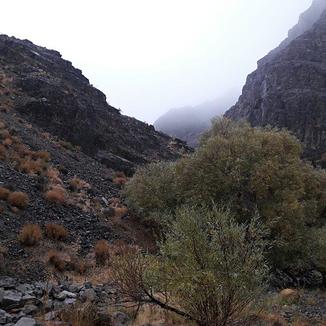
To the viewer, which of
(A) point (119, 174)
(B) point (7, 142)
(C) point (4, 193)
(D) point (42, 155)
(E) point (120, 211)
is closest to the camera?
(C) point (4, 193)

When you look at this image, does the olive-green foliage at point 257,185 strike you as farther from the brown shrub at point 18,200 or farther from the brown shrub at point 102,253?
the brown shrub at point 18,200

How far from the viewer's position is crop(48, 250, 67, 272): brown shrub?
16.2 m

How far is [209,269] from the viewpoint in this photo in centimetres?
803

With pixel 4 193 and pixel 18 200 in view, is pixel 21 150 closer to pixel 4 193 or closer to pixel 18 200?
pixel 4 193

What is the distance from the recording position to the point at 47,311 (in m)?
10.4

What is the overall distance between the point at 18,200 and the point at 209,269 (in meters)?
14.3

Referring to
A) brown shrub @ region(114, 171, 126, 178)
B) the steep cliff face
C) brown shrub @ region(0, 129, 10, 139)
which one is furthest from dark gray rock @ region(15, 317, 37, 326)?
the steep cliff face

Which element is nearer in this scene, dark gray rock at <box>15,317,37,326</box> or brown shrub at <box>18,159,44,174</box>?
dark gray rock at <box>15,317,37,326</box>

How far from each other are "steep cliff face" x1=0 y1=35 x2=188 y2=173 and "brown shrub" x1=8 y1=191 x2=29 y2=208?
2082 cm

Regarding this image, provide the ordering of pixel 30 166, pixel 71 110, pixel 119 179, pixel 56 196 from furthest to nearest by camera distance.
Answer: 1. pixel 71 110
2. pixel 119 179
3. pixel 30 166
4. pixel 56 196

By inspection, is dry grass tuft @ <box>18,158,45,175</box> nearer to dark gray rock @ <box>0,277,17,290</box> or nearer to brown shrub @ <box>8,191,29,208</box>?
brown shrub @ <box>8,191,29,208</box>

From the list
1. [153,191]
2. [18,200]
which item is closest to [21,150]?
[153,191]

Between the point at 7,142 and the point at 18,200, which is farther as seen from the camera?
the point at 7,142

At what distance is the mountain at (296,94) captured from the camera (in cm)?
9544
